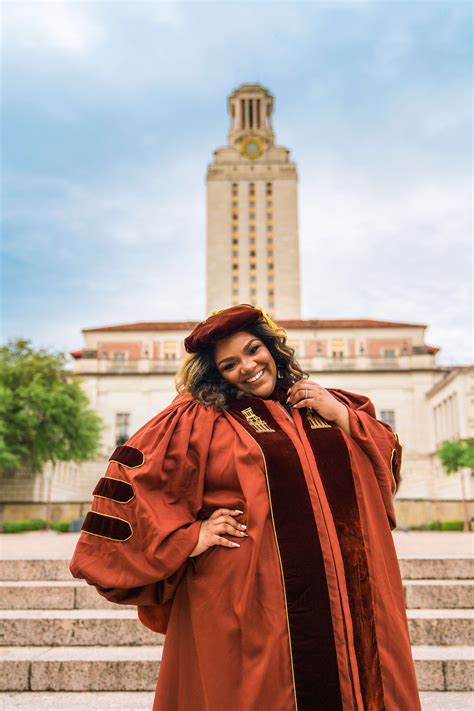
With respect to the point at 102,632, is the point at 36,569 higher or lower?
higher

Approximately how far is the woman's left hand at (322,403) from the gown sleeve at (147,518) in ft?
1.36

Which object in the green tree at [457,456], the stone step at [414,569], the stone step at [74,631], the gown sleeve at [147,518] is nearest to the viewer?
the gown sleeve at [147,518]

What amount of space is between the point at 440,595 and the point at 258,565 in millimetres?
3794

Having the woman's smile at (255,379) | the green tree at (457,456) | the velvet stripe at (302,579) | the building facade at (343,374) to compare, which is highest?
the building facade at (343,374)

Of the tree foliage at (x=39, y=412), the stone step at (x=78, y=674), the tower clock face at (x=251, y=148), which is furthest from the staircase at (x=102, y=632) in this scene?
the tower clock face at (x=251, y=148)

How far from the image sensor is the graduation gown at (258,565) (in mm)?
2195

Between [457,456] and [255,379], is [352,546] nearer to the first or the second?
[255,379]

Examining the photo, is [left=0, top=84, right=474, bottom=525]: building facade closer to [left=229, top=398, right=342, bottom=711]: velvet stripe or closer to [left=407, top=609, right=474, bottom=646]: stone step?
[left=407, top=609, right=474, bottom=646]: stone step

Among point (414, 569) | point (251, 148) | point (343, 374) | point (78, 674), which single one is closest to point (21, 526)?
point (414, 569)

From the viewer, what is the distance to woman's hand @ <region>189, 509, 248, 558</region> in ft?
7.54

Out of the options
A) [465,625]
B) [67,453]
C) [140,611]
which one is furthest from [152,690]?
[67,453]

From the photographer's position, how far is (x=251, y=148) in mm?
85562

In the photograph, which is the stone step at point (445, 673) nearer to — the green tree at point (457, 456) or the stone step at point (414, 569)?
the stone step at point (414, 569)

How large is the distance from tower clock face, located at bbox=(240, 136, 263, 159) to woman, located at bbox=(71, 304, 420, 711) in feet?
286
